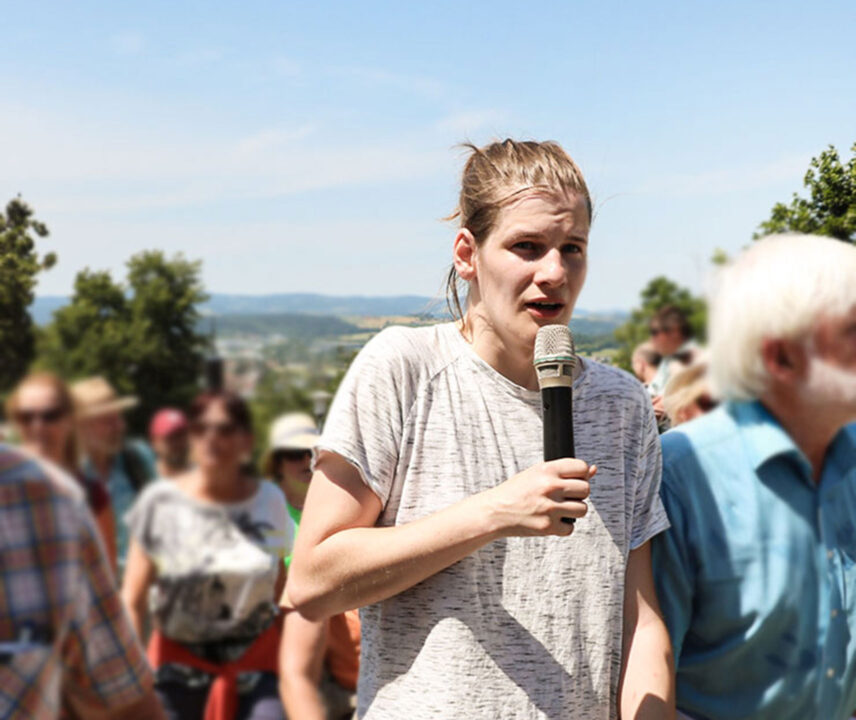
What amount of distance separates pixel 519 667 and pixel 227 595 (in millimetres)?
569

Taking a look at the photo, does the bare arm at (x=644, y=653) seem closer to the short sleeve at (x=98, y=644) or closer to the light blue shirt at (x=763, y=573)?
the light blue shirt at (x=763, y=573)

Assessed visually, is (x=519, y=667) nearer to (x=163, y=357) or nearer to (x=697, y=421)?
(x=697, y=421)

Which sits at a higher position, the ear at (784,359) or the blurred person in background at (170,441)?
the ear at (784,359)

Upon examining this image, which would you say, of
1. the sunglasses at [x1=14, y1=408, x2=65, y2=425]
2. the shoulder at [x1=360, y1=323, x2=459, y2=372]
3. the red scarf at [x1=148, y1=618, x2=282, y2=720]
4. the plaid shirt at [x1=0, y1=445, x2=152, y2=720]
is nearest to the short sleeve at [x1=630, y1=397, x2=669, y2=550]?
the shoulder at [x1=360, y1=323, x2=459, y2=372]

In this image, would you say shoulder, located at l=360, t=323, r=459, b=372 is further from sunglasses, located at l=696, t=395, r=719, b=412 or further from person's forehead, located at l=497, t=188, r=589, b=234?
sunglasses, located at l=696, t=395, r=719, b=412

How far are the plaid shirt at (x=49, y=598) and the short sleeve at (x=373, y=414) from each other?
18.0 inches

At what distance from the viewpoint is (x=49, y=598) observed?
168cm

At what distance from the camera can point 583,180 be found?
2125 mm

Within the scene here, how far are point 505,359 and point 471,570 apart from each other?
421 millimetres

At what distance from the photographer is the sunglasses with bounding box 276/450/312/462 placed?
202 centimetres

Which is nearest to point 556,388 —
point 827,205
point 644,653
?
point 644,653

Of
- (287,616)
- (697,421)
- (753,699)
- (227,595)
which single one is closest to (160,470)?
(227,595)

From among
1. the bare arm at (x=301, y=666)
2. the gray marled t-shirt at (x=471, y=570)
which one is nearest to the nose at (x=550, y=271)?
the gray marled t-shirt at (x=471, y=570)

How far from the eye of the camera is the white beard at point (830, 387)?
1972 millimetres
